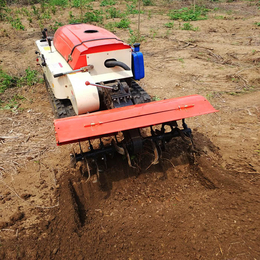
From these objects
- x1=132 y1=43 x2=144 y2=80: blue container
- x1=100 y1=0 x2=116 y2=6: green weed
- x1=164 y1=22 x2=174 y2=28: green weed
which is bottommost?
x1=164 y1=22 x2=174 y2=28: green weed

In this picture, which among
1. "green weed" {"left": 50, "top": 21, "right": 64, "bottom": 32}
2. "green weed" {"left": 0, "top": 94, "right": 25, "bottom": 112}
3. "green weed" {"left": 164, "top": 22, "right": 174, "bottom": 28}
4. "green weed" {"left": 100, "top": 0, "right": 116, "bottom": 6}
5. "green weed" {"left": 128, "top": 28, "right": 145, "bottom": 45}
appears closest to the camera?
"green weed" {"left": 0, "top": 94, "right": 25, "bottom": 112}

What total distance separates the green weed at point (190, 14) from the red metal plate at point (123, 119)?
1176 cm

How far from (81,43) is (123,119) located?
6.21 ft

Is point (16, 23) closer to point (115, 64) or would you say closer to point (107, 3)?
point (107, 3)

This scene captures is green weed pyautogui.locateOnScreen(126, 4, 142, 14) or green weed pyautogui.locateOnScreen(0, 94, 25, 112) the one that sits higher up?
green weed pyautogui.locateOnScreen(126, 4, 142, 14)

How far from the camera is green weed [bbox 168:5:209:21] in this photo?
13538mm

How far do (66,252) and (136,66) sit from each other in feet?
10.6

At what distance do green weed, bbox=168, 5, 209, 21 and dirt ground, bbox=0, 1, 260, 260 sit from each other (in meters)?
8.83

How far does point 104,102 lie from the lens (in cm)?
398

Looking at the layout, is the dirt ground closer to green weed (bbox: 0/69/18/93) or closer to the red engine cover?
green weed (bbox: 0/69/18/93)

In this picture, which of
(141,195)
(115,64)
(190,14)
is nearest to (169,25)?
(190,14)

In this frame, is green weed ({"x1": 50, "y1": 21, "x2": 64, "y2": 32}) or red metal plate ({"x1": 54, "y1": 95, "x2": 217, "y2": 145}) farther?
green weed ({"x1": 50, "y1": 21, "x2": 64, "y2": 32})

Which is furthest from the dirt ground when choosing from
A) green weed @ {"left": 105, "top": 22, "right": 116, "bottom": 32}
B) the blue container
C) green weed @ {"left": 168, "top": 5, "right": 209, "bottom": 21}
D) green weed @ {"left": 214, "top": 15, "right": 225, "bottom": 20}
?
green weed @ {"left": 214, "top": 15, "right": 225, "bottom": 20}

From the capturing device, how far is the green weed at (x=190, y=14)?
13.5m
